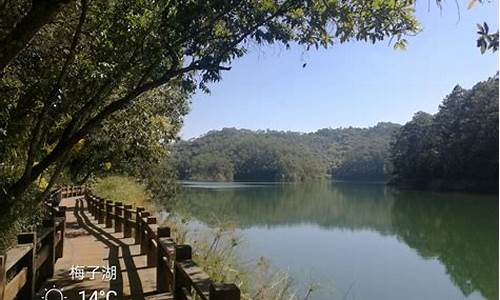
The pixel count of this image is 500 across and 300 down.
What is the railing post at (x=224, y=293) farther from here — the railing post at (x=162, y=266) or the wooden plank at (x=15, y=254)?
the railing post at (x=162, y=266)

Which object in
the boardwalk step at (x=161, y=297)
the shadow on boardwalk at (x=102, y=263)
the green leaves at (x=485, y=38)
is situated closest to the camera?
the green leaves at (x=485, y=38)

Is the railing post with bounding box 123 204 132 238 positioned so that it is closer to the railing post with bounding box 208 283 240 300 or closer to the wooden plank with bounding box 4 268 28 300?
the wooden plank with bounding box 4 268 28 300

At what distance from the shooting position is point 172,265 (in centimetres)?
416

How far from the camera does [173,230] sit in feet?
30.3

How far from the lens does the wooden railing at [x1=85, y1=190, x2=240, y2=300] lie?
2.18m

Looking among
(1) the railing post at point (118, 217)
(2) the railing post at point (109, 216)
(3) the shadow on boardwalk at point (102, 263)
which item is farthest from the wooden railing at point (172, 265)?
(2) the railing post at point (109, 216)

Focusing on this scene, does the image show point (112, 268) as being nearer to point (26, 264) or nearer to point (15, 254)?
point (26, 264)

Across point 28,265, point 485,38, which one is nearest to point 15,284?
point 28,265

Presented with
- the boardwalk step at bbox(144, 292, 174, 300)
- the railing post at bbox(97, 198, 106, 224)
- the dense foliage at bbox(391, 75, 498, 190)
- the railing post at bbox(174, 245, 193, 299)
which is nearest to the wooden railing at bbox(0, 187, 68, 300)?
the boardwalk step at bbox(144, 292, 174, 300)

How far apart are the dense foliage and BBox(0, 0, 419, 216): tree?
40558mm

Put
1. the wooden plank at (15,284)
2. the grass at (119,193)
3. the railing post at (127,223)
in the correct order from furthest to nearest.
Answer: the grass at (119,193) < the railing post at (127,223) < the wooden plank at (15,284)

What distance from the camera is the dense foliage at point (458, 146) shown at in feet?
154

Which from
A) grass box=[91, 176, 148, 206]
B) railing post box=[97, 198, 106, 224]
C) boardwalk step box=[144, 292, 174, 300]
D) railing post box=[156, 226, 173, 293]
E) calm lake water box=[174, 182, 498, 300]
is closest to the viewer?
boardwalk step box=[144, 292, 174, 300]

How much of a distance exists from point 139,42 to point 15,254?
1905 millimetres
